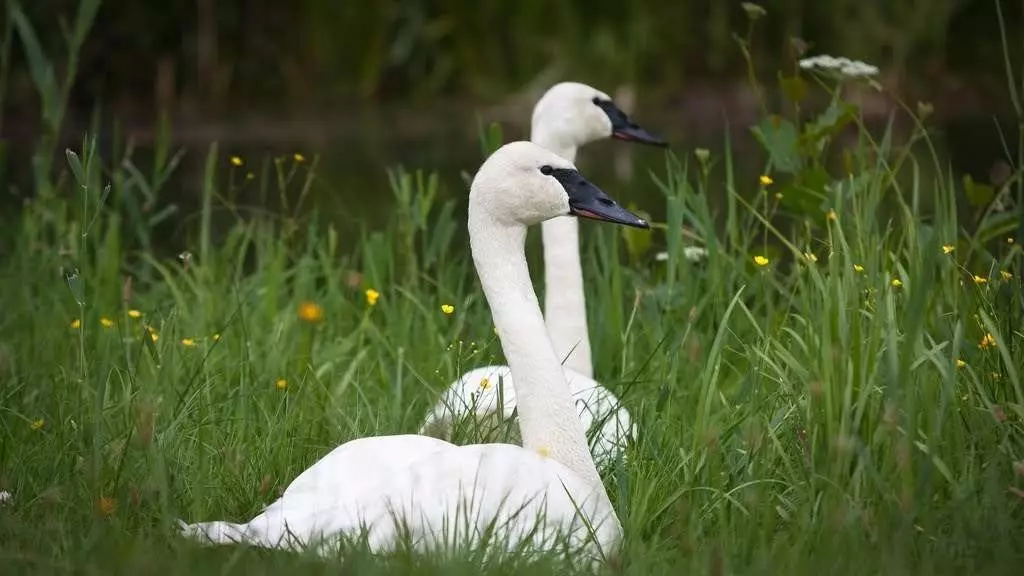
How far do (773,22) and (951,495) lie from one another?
53.7 feet

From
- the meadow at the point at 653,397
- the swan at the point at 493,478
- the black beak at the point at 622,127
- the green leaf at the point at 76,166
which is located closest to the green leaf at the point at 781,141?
the meadow at the point at 653,397

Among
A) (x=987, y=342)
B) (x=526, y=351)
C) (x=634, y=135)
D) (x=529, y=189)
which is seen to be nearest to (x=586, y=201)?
(x=529, y=189)

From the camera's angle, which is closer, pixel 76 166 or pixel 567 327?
pixel 76 166

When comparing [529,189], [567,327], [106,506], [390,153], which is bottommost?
[390,153]

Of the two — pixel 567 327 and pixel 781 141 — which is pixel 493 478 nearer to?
pixel 567 327

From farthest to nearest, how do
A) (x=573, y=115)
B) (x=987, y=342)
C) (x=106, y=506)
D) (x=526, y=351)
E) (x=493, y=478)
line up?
(x=573, y=115) → (x=987, y=342) → (x=526, y=351) → (x=106, y=506) → (x=493, y=478)

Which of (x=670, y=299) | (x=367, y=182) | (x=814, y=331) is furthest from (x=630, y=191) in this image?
(x=814, y=331)

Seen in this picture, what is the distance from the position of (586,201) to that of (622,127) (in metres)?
1.99

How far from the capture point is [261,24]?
18938mm

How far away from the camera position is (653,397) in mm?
4273

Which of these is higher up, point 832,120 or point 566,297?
point 832,120

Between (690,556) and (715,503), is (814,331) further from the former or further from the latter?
(690,556)

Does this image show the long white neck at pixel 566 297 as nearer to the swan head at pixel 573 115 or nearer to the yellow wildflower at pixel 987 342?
the swan head at pixel 573 115

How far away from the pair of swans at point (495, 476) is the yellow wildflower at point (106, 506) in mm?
240
